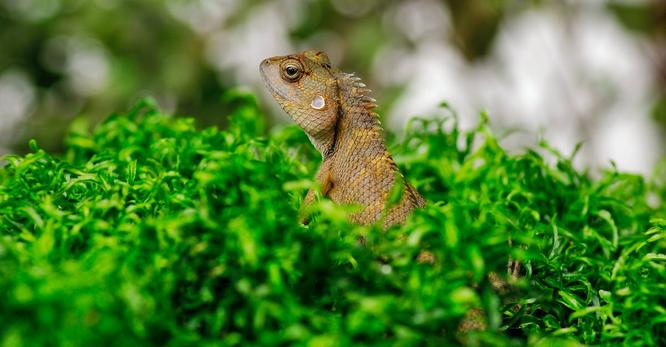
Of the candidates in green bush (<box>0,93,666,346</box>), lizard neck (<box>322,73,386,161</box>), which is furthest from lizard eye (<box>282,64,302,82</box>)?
green bush (<box>0,93,666,346</box>)

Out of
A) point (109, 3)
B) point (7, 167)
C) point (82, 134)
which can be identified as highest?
point (109, 3)

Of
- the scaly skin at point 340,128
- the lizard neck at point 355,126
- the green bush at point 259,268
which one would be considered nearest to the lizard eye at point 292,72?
the scaly skin at point 340,128

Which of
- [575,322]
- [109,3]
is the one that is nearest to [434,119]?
[575,322]

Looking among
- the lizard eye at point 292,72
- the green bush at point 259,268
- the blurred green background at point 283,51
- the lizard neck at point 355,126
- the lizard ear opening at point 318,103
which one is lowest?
the green bush at point 259,268

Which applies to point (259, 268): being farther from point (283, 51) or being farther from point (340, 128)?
point (283, 51)

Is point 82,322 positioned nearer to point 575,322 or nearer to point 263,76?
point 575,322

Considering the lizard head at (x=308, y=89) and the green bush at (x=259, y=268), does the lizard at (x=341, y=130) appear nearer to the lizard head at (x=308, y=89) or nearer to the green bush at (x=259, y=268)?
the lizard head at (x=308, y=89)
